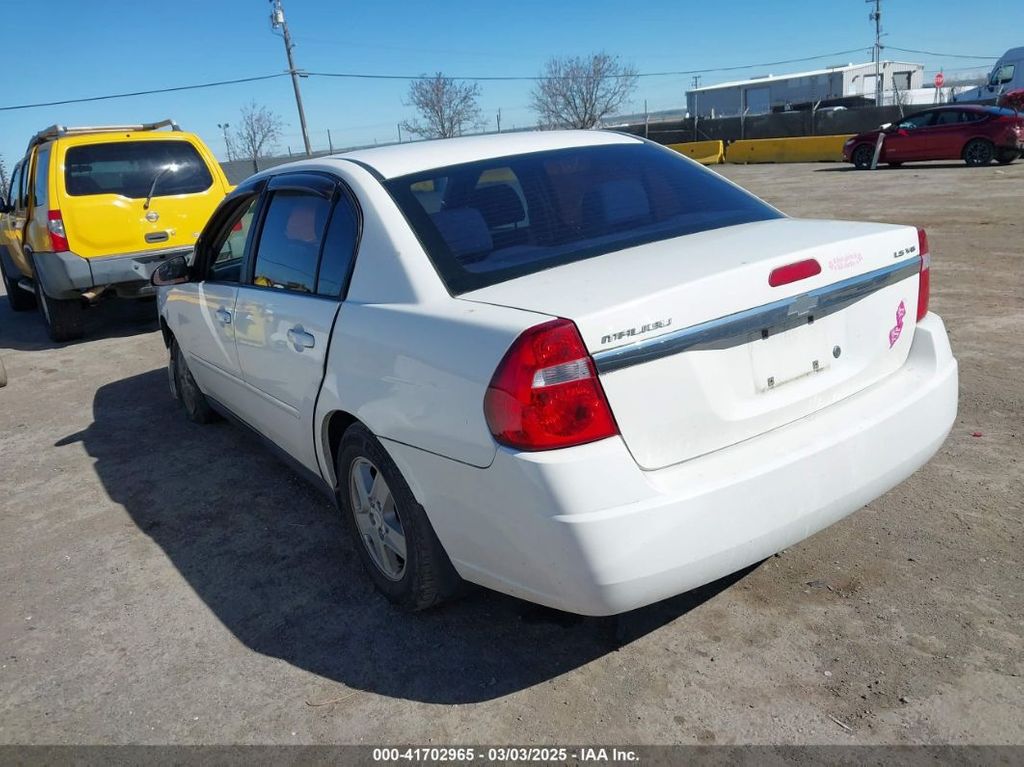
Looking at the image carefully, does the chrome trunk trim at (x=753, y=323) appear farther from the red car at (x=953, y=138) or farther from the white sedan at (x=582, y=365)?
the red car at (x=953, y=138)

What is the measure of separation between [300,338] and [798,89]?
173 feet

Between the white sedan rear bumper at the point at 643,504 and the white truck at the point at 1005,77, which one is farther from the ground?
the white truck at the point at 1005,77

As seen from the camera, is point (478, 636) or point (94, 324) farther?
point (94, 324)

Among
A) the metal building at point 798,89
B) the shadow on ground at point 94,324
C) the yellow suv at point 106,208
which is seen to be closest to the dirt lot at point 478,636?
the yellow suv at point 106,208

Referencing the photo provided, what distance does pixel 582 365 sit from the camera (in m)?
2.20

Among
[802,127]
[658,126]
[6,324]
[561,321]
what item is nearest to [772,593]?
[561,321]

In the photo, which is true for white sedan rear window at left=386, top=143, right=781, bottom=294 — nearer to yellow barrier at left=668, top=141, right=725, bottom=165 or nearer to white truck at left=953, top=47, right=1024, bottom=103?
yellow barrier at left=668, top=141, right=725, bottom=165

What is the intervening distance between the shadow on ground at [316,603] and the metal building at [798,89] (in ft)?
152

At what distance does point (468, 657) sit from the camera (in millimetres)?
2809

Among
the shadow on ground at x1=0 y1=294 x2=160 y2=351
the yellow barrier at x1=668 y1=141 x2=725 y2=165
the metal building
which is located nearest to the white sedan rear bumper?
the shadow on ground at x1=0 y1=294 x2=160 y2=351

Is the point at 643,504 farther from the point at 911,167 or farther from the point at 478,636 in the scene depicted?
the point at 911,167

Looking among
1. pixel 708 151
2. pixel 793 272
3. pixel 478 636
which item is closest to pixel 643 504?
pixel 793 272

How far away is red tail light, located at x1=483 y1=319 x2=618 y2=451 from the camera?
2199 mm

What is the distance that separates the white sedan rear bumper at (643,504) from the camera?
218 centimetres
